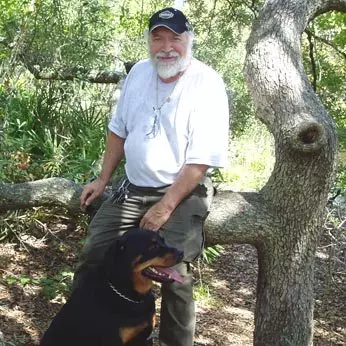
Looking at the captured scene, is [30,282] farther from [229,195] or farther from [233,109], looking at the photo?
[233,109]

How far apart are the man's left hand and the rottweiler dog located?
0.68ft

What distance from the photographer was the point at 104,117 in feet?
24.5

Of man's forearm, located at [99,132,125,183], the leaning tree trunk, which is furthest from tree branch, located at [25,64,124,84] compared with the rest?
the leaning tree trunk

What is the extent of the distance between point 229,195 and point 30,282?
2269 mm

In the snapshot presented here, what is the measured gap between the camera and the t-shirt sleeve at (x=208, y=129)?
3.09m

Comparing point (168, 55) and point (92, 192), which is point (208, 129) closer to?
point (168, 55)

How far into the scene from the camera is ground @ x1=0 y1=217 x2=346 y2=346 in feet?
15.7

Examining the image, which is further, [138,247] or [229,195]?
[229,195]

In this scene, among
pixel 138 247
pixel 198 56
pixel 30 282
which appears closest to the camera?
pixel 138 247

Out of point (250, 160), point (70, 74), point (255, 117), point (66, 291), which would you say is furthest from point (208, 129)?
point (250, 160)

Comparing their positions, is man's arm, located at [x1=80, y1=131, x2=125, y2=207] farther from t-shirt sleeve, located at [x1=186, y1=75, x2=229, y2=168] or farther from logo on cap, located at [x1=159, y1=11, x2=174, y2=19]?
logo on cap, located at [x1=159, y1=11, x2=174, y2=19]

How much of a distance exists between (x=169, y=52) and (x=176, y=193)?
0.83 m

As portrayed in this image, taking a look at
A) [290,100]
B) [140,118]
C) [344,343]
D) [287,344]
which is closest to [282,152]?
[290,100]

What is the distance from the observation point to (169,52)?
10.8ft
